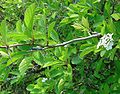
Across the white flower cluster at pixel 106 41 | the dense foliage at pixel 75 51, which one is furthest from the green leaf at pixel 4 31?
the white flower cluster at pixel 106 41

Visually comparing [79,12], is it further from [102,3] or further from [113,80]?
[113,80]

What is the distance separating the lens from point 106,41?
1.39 m

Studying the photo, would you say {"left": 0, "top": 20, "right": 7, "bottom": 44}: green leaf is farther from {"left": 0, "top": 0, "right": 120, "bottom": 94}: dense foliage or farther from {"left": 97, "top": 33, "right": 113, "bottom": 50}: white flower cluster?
{"left": 97, "top": 33, "right": 113, "bottom": 50}: white flower cluster

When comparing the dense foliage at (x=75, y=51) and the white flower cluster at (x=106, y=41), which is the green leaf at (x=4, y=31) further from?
the white flower cluster at (x=106, y=41)

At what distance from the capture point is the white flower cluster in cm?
139

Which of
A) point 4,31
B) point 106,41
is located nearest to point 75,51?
point 106,41

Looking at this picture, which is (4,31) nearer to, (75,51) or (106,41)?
(106,41)

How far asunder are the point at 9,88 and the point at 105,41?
65.3 inches

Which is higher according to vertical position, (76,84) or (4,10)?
(4,10)

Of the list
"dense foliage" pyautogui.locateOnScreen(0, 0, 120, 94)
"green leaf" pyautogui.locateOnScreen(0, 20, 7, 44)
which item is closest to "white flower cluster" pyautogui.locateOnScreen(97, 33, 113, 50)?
"dense foliage" pyautogui.locateOnScreen(0, 0, 120, 94)

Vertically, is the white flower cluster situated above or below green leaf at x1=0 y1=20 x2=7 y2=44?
below

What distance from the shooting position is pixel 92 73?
78.7 inches

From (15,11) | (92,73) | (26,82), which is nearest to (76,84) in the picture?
(92,73)

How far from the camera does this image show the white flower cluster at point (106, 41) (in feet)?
4.56
